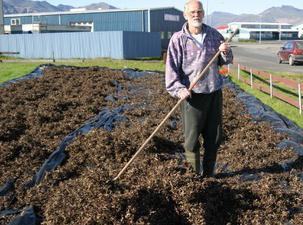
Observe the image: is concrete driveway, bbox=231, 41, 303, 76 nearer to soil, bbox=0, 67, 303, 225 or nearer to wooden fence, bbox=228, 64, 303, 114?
wooden fence, bbox=228, 64, 303, 114

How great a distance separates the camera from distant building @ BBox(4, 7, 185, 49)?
48500 millimetres

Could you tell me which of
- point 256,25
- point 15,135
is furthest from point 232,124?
point 256,25

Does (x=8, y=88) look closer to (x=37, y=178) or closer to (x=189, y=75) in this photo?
(x=37, y=178)

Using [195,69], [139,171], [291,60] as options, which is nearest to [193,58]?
[195,69]

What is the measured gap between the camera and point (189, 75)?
16.2 ft

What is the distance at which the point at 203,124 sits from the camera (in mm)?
5062

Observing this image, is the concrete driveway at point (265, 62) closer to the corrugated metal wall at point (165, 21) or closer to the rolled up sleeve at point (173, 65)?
the corrugated metal wall at point (165, 21)

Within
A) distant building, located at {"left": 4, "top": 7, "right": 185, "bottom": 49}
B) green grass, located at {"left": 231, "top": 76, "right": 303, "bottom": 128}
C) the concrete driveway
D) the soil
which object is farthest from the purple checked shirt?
distant building, located at {"left": 4, "top": 7, "right": 185, "bottom": 49}

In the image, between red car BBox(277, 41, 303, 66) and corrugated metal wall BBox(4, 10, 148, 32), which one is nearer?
red car BBox(277, 41, 303, 66)

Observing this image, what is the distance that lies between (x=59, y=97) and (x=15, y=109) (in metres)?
1.56

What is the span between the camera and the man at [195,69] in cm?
473

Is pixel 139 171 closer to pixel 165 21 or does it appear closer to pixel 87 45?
pixel 87 45

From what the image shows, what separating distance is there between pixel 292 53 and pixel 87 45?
15353mm

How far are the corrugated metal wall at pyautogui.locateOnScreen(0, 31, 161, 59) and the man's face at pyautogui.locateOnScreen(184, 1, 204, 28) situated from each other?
2916 centimetres
